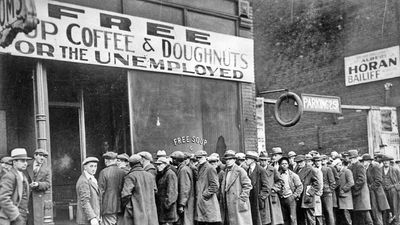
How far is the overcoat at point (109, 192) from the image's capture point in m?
8.67

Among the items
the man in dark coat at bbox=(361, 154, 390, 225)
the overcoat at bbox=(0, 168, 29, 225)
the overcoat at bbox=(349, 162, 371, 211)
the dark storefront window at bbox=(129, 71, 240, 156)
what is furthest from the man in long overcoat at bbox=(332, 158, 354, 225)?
the overcoat at bbox=(0, 168, 29, 225)

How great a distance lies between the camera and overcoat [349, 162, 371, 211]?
497 inches

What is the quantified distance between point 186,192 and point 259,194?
1.59 m

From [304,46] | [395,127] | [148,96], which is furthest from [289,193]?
[304,46]

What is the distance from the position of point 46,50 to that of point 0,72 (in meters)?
0.87

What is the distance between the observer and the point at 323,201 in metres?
12.2

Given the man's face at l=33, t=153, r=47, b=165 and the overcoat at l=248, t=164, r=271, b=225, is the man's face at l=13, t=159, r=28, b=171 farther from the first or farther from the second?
the overcoat at l=248, t=164, r=271, b=225

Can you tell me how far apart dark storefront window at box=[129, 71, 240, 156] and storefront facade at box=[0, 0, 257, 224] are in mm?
22

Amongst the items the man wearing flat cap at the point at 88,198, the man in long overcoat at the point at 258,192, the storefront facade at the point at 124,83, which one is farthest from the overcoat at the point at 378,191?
the man wearing flat cap at the point at 88,198

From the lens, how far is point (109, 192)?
8.70 m

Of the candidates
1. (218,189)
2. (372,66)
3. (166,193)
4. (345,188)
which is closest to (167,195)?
(166,193)

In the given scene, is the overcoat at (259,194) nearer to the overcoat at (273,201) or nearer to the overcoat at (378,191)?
the overcoat at (273,201)

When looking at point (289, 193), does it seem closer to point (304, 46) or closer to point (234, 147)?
point (234, 147)

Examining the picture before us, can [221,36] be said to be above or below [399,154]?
above
